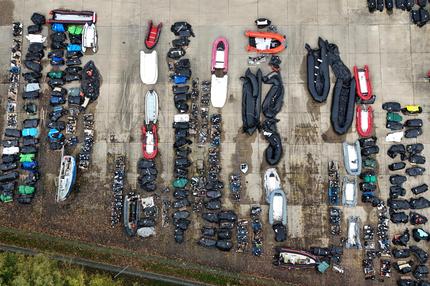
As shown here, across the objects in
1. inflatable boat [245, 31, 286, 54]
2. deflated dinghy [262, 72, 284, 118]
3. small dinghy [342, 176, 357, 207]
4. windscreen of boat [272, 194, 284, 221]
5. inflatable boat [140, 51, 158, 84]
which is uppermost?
inflatable boat [245, 31, 286, 54]

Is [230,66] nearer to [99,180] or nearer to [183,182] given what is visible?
[183,182]

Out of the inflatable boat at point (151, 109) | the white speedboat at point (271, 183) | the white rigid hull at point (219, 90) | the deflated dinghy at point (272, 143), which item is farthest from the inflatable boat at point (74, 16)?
the white speedboat at point (271, 183)

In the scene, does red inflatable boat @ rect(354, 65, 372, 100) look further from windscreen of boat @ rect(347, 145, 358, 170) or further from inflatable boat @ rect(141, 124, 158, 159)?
inflatable boat @ rect(141, 124, 158, 159)

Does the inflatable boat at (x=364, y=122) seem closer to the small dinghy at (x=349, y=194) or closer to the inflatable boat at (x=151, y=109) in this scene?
the small dinghy at (x=349, y=194)

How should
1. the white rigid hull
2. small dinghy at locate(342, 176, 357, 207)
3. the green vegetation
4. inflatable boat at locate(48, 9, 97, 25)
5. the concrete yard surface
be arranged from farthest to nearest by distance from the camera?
inflatable boat at locate(48, 9, 97, 25) < the white rigid hull < the concrete yard surface < small dinghy at locate(342, 176, 357, 207) < the green vegetation

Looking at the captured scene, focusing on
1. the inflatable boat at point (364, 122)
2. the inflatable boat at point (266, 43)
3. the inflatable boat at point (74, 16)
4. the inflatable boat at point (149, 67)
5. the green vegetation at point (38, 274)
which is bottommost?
the green vegetation at point (38, 274)

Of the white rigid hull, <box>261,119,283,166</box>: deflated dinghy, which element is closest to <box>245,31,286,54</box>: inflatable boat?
the white rigid hull

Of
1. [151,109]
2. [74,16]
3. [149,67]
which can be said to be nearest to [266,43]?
[149,67]
